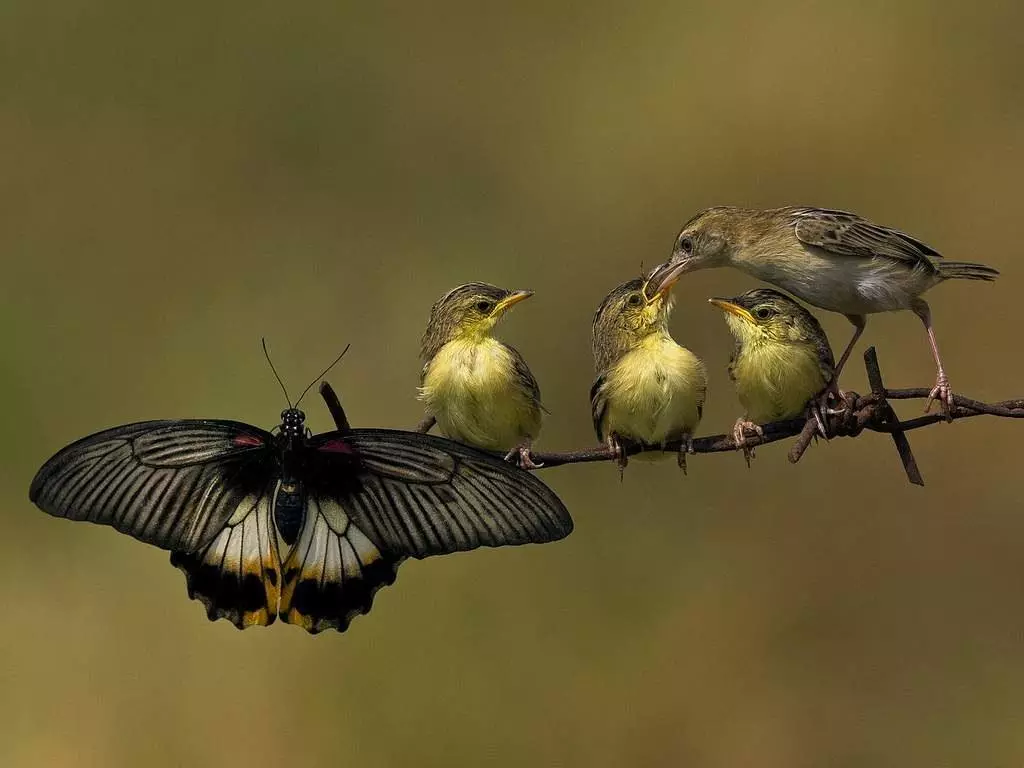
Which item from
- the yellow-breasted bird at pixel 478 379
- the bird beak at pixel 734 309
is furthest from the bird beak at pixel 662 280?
the yellow-breasted bird at pixel 478 379

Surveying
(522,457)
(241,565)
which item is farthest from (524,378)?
(241,565)

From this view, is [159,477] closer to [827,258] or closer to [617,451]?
[617,451]

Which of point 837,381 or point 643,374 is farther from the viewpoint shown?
point 837,381

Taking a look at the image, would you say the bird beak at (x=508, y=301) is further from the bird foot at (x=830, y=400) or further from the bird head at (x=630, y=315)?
the bird foot at (x=830, y=400)

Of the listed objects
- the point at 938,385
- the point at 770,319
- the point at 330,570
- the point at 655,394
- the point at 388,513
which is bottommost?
the point at 330,570

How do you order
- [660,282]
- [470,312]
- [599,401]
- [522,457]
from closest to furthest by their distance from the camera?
[522,457] → [599,401] → [660,282] → [470,312]

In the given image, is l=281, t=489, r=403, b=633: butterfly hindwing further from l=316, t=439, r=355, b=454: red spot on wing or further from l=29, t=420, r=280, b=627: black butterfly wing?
l=316, t=439, r=355, b=454: red spot on wing
